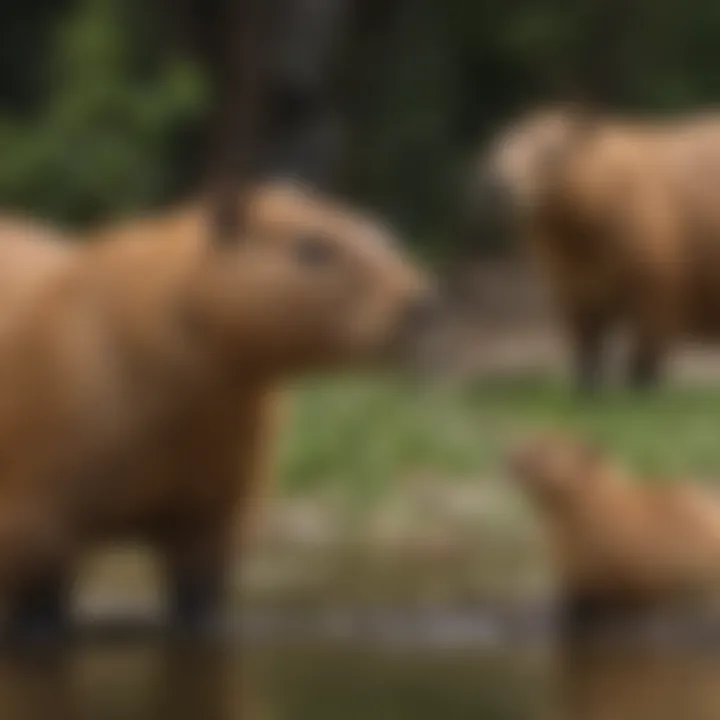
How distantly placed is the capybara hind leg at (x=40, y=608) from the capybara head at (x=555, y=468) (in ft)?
0.99

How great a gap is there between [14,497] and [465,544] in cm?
40

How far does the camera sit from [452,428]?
6.86 ft

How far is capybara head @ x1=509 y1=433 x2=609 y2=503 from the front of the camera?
1.46 metres

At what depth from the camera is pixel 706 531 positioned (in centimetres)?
143

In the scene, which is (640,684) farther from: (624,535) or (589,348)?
(589,348)

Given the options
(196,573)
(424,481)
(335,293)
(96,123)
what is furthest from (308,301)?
(96,123)

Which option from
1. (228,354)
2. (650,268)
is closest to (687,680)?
(228,354)

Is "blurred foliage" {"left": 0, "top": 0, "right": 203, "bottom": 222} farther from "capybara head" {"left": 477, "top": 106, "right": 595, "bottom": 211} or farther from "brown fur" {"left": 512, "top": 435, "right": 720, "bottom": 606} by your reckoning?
"brown fur" {"left": 512, "top": 435, "right": 720, "bottom": 606}

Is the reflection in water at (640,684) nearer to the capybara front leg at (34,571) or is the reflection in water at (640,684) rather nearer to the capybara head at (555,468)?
the capybara head at (555,468)

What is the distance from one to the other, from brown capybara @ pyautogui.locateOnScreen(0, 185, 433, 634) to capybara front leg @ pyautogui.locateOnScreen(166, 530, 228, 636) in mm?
15

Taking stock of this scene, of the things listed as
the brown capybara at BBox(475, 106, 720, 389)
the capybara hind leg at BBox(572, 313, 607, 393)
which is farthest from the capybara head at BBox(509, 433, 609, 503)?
the capybara hind leg at BBox(572, 313, 607, 393)

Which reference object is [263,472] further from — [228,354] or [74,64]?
[74,64]

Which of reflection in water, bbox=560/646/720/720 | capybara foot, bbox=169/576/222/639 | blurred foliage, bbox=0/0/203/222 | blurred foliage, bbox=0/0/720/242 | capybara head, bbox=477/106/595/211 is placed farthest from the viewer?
blurred foliage, bbox=0/0/203/222

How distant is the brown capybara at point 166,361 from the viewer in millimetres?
1327
